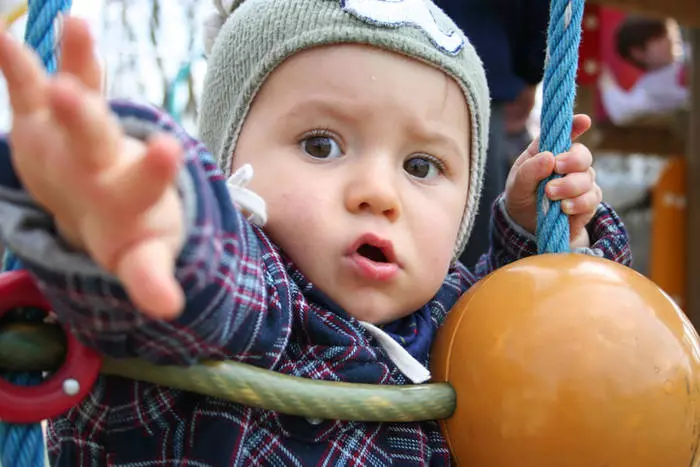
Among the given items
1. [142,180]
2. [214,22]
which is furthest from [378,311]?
[214,22]

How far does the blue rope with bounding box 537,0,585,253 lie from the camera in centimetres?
73

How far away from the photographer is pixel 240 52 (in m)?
0.79

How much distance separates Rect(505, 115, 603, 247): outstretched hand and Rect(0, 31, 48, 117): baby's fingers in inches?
20.6

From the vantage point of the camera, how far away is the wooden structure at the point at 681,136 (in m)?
2.01

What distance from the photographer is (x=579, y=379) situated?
599 millimetres

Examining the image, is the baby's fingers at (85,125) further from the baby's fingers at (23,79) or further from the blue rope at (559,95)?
the blue rope at (559,95)

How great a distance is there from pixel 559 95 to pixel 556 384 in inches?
11.3

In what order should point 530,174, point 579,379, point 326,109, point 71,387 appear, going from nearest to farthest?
point 71,387
point 579,379
point 326,109
point 530,174

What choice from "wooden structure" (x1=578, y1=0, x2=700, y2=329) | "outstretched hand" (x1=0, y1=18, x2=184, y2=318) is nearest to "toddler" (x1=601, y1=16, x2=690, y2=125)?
"wooden structure" (x1=578, y1=0, x2=700, y2=329)

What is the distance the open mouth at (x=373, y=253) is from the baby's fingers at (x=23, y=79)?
364 millimetres

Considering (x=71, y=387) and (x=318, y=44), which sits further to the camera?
(x=318, y=44)

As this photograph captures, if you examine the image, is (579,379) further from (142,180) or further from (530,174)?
(142,180)

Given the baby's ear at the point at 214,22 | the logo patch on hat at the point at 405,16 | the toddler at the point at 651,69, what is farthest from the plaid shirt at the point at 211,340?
the toddler at the point at 651,69

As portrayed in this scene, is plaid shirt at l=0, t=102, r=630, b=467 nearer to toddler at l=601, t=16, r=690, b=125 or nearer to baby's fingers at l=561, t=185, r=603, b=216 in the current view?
baby's fingers at l=561, t=185, r=603, b=216
